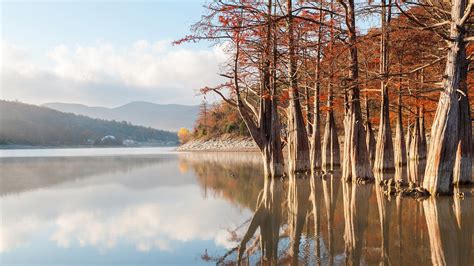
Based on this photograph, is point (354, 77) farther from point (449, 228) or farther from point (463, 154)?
point (449, 228)

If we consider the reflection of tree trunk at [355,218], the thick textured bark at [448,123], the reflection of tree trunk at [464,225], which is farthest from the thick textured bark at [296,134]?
the reflection of tree trunk at [464,225]

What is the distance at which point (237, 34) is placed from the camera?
53.1 feet

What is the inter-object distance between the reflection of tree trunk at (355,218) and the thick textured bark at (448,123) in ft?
5.82

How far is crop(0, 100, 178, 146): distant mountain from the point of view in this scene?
106 metres

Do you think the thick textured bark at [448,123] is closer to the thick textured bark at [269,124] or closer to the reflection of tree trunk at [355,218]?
the reflection of tree trunk at [355,218]

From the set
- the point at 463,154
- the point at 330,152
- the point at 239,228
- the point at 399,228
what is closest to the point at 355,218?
the point at 399,228

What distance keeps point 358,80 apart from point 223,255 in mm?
8825

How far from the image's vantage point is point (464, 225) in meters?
6.93

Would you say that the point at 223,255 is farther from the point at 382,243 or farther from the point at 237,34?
the point at 237,34

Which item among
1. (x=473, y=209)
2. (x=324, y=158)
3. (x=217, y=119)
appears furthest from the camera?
(x=217, y=119)

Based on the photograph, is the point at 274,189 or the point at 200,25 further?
the point at 200,25

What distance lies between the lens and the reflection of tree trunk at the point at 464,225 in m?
5.18

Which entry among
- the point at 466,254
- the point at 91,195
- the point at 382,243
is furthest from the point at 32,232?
the point at 466,254

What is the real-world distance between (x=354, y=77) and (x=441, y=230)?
27.8 feet
